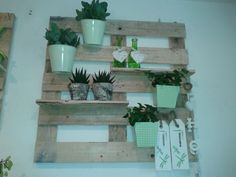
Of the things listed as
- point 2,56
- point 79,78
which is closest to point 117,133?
point 79,78

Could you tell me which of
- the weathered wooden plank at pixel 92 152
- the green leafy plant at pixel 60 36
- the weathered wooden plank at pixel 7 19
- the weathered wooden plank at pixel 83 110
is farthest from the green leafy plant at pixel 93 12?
the weathered wooden plank at pixel 92 152

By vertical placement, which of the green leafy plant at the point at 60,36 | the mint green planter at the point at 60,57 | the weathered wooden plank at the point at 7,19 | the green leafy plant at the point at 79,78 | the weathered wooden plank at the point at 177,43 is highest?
the weathered wooden plank at the point at 7,19

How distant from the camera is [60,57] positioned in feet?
5.30

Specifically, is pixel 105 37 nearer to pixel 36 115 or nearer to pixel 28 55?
Answer: pixel 28 55

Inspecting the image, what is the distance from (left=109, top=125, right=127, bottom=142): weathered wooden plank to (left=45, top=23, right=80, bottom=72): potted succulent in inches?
19.8

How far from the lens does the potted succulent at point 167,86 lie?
5.39 ft

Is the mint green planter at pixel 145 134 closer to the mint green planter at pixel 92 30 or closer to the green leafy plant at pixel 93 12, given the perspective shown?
the mint green planter at pixel 92 30

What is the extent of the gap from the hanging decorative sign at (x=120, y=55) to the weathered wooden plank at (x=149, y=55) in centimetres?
4

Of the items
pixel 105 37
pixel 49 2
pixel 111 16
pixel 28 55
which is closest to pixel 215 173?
pixel 105 37

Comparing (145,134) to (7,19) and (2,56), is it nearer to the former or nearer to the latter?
(2,56)

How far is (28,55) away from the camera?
5.82 feet

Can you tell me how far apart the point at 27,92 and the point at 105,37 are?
70 centimetres

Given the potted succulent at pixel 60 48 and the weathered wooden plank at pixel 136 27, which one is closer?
the potted succulent at pixel 60 48

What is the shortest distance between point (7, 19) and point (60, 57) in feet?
1.79
